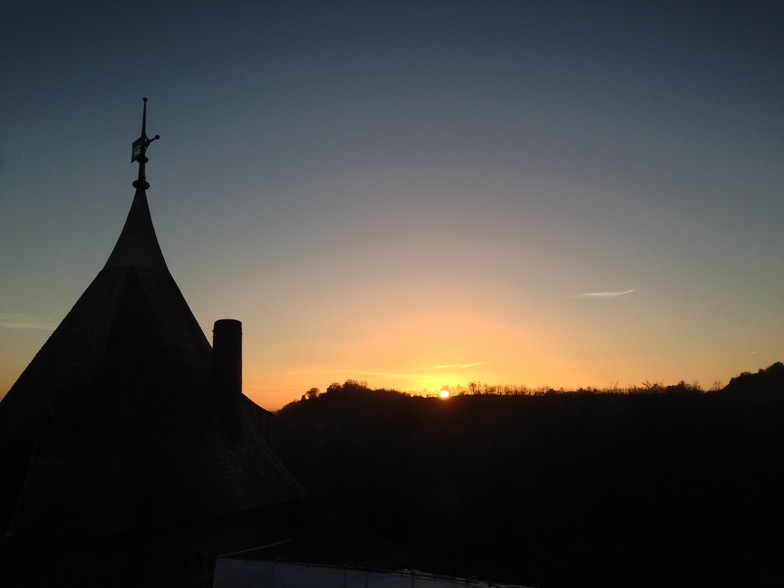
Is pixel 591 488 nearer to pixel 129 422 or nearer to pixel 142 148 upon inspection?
pixel 129 422

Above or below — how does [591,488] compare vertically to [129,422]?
below

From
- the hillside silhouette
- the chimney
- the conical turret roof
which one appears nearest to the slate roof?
the conical turret roof

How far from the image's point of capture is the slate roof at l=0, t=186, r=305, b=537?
11297mm

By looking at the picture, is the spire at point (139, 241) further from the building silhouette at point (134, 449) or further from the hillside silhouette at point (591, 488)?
the hillside silhouette at point (591, 488)

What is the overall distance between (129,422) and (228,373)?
→ 10.8 feet

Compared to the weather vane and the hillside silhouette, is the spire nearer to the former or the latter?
the weather vane

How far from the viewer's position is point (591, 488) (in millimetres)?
30469

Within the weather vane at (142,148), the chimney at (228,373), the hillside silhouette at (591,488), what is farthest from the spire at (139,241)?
the hillside silhouette at (591,488)

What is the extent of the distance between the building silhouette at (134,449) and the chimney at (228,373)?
3 cm

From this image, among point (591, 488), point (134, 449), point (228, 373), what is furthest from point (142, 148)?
point (591, 488)

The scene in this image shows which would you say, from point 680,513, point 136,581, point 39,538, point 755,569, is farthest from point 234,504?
point 755,569

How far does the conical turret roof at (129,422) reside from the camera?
11.3m

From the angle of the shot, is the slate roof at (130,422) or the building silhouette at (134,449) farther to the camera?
the slate roof at (130,422)

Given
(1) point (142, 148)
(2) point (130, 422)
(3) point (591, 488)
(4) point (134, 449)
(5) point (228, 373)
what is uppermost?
(1) point (142, 148)
